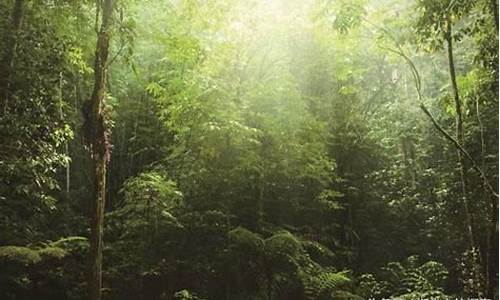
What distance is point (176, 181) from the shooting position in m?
6.93

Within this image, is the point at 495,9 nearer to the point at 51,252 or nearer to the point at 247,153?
the point at 247,153

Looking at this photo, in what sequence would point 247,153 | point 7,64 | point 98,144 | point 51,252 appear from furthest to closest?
point 247,153
point 51,252
point 7,64
point 98,144

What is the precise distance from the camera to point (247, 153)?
6.88 meters

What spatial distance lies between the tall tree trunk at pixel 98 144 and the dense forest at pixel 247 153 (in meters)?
0.02

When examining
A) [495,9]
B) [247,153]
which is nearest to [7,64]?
[247,153]

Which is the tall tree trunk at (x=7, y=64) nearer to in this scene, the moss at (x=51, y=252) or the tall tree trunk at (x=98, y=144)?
the tall tree trunk at (x=98, y=144)

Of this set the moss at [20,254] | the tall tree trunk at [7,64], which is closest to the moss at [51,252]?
the moss at [20,254]

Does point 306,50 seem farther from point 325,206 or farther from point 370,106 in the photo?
point 325,206

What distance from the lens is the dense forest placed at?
5277mm

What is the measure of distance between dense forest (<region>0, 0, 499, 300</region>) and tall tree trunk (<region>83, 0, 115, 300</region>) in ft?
0.05

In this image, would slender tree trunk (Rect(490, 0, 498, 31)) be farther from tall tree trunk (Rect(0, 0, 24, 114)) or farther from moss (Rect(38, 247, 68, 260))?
moss (Rect(38, 247, 68, 260))

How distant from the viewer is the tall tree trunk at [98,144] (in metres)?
4.98

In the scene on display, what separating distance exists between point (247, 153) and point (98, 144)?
2.30 metres

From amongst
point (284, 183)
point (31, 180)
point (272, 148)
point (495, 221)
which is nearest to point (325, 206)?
point (284, 183)
